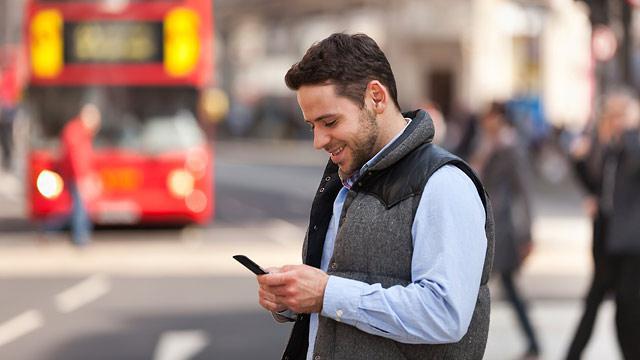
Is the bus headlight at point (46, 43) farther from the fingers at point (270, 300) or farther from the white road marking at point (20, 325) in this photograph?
the fingers at point (270, 300)

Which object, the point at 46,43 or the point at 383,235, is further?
the point at 46,43

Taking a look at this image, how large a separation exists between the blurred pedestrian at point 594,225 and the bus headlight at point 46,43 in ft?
28.6

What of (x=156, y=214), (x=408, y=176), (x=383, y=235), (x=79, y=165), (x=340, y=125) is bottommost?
(x=156, y=214)

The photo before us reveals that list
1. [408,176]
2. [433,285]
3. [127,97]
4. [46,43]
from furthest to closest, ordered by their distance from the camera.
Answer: [127,97] → [46,43] → [408,176] → [433,285]

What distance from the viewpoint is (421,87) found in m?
→ 49.2

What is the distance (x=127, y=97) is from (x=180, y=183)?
122 centimetres

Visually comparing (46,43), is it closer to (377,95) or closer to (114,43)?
(114,43)

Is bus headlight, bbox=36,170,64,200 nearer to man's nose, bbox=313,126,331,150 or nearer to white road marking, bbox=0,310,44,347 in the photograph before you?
white road marking, bbox=0,310,44,347

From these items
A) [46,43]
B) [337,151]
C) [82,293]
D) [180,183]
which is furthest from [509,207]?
[46,43]

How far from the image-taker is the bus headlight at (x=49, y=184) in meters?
14.2

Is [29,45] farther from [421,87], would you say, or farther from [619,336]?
[421,87]

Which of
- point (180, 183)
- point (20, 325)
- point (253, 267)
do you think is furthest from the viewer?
point (180, 183)

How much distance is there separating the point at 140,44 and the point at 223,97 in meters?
53.2

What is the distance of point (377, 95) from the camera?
8.80 feet
